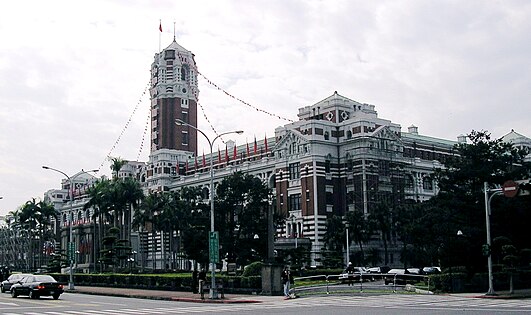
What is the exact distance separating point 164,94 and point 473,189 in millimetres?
96258

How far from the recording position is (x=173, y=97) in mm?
142250

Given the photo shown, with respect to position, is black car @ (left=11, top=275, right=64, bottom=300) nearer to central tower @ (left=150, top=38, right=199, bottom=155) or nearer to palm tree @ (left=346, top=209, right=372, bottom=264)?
palm tree @ (left=346, top=209, right=372, bottom=264)

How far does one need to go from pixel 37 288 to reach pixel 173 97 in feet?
333

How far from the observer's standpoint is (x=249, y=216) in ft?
265

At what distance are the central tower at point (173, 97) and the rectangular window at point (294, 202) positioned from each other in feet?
148

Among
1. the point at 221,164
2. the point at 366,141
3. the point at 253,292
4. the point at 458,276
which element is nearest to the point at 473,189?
the point at 458,276

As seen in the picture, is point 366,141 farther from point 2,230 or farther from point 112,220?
point 2,230

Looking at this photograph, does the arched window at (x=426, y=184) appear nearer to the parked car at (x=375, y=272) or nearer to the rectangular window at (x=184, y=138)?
the parked car at (x=375, y=272)

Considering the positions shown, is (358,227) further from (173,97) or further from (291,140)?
(173,97)

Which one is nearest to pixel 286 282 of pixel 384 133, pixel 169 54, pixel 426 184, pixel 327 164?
pixel 327 164

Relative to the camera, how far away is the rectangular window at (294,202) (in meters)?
103

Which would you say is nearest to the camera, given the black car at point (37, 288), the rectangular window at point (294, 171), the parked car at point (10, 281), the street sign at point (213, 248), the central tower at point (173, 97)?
the black car at point (37, 288)

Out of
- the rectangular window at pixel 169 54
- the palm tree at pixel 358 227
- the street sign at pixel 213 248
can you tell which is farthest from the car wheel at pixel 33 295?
the rectangular window at pixel 169 54

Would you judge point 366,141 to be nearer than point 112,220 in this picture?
Yes
